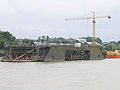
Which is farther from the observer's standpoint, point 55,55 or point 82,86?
point 55,55

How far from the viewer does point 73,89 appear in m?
29.4

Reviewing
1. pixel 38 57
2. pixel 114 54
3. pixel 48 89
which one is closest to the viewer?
pixel 48 89

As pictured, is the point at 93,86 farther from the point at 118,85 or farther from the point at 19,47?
the point at 19,47

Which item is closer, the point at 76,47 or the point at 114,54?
the point at 76,47

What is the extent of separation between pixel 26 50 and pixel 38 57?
4.56m

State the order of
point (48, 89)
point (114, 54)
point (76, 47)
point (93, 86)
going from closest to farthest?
point (48, 89)
point (93, 86)
point (76, 47)
point (114, 54)

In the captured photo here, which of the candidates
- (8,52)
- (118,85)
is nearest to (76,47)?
(8,52)

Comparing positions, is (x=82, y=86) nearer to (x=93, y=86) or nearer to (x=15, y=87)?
(x=93, y=86)

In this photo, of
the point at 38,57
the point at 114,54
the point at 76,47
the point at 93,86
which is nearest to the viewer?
the point at 93,86

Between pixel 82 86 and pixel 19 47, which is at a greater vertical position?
pixel 19 47

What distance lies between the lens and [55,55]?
80562 millimetres

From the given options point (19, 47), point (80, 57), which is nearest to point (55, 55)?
point (19, 47)

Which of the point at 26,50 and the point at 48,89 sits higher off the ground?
the point at 26,50

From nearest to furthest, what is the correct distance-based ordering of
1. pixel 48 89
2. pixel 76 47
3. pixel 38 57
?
pixel 48 89, pixel 38 57, pixel 76 47
